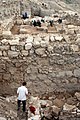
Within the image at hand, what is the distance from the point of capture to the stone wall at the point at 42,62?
11938mm

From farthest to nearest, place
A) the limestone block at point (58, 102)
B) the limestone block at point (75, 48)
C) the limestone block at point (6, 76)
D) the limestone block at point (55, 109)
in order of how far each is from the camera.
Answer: the limestone block at point (6, 76)
the limestone block at point (75, 48)
the limestone block at point (58, 102)
the limestone block at point (55, 109)

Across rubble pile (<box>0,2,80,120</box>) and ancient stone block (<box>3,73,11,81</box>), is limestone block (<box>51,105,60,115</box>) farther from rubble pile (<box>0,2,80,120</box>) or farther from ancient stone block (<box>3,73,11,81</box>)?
ancient stone block (<box>3,73,11,81</box>)

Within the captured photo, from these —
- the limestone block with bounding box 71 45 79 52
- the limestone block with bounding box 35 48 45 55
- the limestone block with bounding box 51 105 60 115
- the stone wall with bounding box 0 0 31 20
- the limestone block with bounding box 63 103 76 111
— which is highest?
the limestone block with bounding box 71 45 79 52

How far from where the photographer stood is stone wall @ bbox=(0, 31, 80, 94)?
1194cm

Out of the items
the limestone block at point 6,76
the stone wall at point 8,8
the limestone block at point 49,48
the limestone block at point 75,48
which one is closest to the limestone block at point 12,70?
the limestone block at point 6,76

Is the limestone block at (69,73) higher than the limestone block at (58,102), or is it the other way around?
the limestone block at (69,73)

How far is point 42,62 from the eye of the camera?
1206 centimetres

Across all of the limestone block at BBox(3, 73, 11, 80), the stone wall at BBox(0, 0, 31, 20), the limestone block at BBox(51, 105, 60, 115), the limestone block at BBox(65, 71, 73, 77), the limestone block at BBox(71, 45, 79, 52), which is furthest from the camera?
the stone wall at BBox(0, 0, 31, 20)

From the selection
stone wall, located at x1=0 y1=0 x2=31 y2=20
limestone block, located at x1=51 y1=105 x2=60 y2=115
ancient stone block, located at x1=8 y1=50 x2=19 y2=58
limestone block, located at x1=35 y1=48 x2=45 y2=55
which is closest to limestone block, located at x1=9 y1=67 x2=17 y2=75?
ancient stone block, located at x1=8 y1=50 x2=19 y2=58

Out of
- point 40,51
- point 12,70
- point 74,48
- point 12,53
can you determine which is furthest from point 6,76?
point 74,48

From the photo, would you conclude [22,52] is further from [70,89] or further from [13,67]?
[70,89]

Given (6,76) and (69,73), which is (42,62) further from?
(6,76)

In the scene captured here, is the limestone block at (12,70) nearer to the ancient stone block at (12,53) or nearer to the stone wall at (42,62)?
the stone wall at (42,62)

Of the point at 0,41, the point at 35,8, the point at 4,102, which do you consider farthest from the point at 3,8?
the point at 4,102
